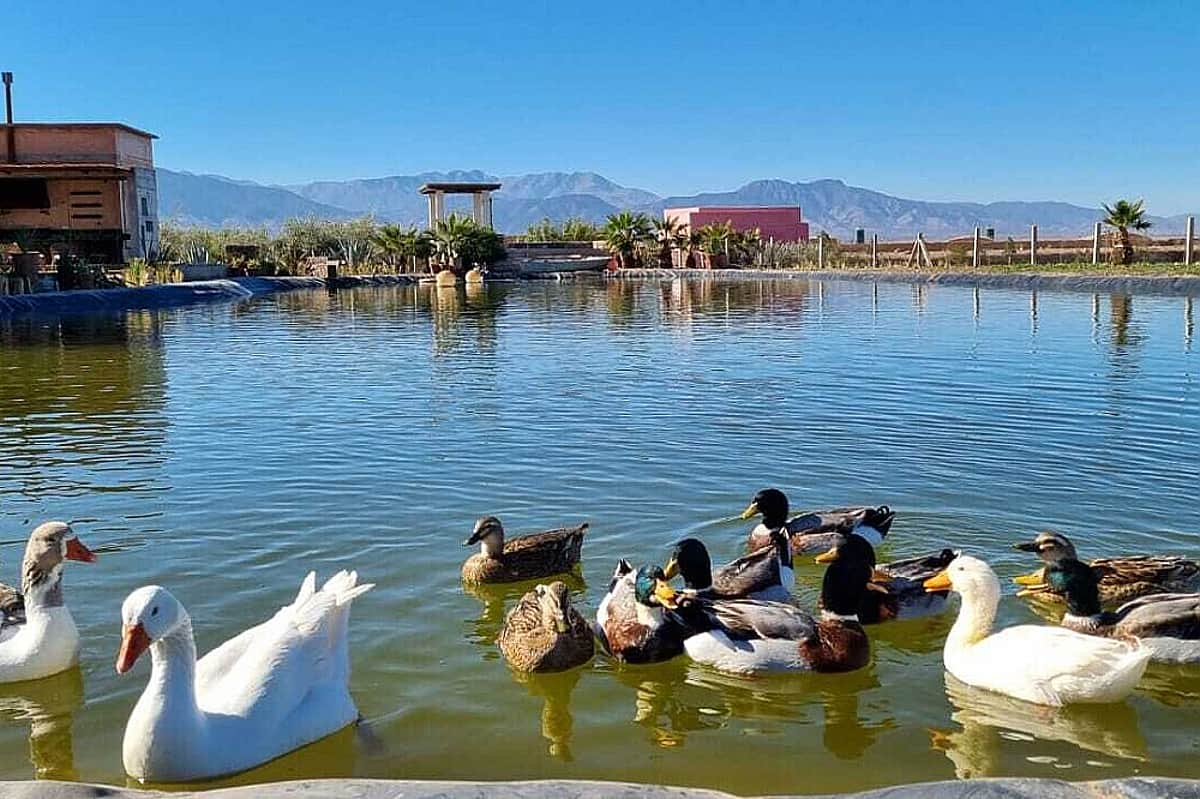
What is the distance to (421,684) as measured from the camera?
6145 millimetres

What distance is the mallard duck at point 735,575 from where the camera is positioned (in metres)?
7.07

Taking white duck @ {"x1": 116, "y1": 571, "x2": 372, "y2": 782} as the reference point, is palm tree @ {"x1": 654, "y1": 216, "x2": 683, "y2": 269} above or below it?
above

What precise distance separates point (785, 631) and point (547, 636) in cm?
128

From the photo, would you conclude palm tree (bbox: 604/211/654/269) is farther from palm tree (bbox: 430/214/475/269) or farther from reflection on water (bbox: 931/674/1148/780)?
reflection on water (bbox: 931/674/1148/780)

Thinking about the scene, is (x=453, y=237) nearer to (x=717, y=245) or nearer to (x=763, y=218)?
(x=717, y=245)

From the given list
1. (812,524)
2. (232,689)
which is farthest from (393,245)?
(232,689)

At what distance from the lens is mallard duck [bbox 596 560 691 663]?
642 cm

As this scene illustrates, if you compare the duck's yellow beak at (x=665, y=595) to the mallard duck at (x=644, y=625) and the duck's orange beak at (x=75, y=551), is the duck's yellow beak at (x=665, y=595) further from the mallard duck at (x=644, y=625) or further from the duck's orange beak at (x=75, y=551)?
the duck's orange beak at (x=75, y=551)

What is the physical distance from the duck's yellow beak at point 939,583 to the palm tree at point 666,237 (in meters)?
56.4

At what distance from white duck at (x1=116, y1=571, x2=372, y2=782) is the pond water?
17 cm

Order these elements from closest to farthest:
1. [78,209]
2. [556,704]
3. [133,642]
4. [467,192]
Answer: [133,642], [556,704], [78,209], [467,192]

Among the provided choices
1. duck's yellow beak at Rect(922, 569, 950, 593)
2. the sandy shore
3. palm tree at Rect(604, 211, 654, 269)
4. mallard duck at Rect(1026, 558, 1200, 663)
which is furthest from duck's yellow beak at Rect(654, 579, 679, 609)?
palm tree at Rect(604, 211, 654, 269)

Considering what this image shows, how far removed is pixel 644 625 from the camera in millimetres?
6445

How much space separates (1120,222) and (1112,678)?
40446mm
